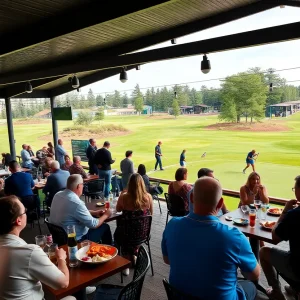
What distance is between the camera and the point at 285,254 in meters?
2.88

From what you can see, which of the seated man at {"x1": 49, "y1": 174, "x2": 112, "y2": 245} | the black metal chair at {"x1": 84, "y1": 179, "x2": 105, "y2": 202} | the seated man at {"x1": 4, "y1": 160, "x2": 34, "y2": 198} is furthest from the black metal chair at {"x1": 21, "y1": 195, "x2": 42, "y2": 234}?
the seated man at {"x1": 49, "y1": 174, "x2": 112, "y2": 245}

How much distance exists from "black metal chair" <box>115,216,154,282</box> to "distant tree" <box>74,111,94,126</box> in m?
18.1

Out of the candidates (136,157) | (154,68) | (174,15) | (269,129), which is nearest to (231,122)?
(269,129)

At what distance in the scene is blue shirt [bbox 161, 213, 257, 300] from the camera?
1768mm

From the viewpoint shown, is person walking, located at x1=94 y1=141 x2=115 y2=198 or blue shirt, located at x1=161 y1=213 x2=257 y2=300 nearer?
blue shirt, located at x1=161 y1=213 x2=257 y2=300

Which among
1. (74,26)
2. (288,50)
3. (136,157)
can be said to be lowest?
(136,157)

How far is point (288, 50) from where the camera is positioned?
635 inches

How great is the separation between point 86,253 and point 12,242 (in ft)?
2.82

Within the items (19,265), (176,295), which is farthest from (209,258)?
(19,265)

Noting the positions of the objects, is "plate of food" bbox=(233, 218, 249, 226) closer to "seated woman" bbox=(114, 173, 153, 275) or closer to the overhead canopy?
"seated woman" bbox=(114, 173, 153, 275)

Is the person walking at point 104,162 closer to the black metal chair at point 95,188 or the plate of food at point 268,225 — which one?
the black metal chair at point 95,188

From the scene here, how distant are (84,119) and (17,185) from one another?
54.4 feet

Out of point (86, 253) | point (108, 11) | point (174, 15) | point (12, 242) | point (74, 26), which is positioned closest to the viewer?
point (12, 242)

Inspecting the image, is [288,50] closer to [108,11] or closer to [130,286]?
[108,11]
